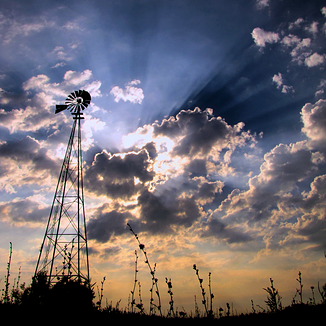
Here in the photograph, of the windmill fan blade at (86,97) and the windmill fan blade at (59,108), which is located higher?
the windmill fan blade at (86,97)

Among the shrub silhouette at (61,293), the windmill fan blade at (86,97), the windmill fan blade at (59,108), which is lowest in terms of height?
the shrub silhouette at (61,293)

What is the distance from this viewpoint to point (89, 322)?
7516 millimetres

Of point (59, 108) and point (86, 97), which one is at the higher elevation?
point (86, 97)

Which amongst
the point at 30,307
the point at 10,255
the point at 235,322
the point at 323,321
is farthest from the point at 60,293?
the point at 323,321

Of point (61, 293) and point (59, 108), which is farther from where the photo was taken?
point (59, 108)

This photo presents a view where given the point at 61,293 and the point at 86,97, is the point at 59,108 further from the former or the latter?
the point at 61,293

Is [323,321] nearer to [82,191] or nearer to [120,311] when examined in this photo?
[120,311]

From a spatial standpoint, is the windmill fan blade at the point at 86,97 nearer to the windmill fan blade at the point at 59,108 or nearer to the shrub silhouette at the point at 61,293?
the windmill fan blade at the point at 59,108

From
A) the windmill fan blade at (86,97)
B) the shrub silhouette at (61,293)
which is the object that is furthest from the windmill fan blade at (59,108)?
the shrub silhouette at (61,293)

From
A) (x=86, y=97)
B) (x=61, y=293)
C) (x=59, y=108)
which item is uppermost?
(x=86, y=97)

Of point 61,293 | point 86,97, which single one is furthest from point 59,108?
point 61,293

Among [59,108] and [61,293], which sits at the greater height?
[59,108]

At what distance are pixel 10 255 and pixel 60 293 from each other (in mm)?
3449

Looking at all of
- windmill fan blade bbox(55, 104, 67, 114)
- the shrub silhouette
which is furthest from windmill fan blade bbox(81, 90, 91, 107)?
the shrub silhouette
